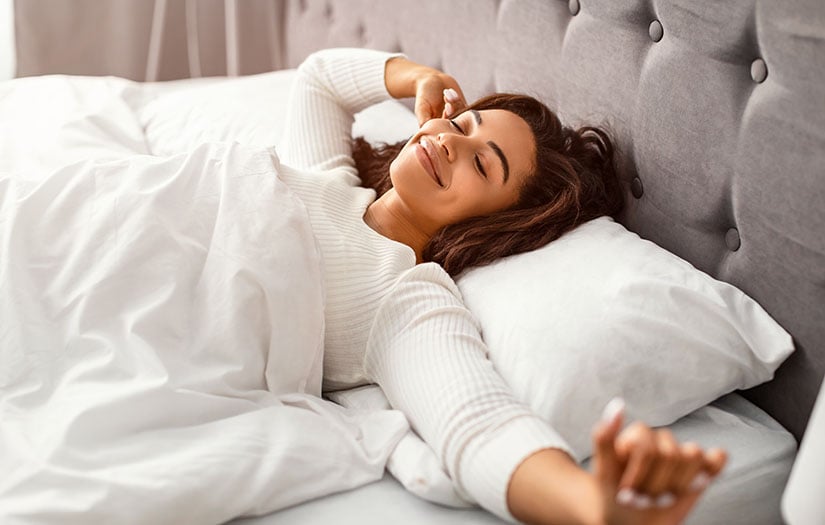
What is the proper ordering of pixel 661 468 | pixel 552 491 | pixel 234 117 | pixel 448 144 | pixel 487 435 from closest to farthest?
pixel 661 468, pixel 552 491, pixel 487 435, pixel 448 144, pixel 234 117

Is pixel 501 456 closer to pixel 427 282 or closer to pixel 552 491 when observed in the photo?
pixel 552 491

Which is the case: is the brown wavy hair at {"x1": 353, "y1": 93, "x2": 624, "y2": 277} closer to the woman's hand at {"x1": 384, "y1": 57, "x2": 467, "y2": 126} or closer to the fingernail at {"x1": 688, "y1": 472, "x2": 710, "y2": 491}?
the woman's hand at {"x1": 384, "y1": 57, "x2": 467, "y2": 126}

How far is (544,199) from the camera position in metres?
1.55

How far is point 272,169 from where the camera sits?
4.80 ft

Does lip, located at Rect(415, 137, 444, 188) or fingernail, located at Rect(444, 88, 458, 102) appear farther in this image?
fingernail, located at Rect(444, 88, 458, 102)

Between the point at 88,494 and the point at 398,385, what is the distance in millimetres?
443

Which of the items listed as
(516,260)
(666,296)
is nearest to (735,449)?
(666,296)

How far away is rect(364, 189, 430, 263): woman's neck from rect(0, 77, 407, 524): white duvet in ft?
0.75

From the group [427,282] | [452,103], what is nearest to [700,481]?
[427,282]

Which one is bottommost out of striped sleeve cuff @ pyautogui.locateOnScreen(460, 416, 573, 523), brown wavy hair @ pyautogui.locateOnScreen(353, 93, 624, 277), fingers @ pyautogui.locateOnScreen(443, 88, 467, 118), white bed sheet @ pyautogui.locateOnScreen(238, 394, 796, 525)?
white bed sheet @ pyautogui.locateOnScreen(238, 394, 796, 525)

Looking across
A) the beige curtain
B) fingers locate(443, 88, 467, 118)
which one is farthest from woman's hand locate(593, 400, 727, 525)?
the beige curtain

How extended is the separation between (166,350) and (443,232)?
1.79 ft

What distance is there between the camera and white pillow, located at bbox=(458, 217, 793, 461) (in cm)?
120

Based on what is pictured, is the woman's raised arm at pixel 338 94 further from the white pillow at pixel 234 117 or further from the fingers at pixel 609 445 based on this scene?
the fingers at pixel 609 445
